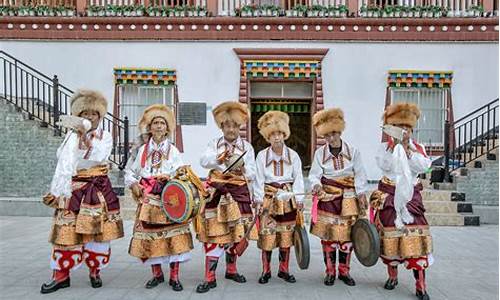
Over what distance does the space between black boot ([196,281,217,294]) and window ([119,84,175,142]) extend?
777 cm

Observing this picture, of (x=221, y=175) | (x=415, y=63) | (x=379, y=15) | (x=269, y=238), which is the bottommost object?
(x=269, y=238)

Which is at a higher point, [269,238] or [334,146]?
[334,146]

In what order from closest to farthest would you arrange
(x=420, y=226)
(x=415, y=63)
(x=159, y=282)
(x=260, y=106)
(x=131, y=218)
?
(x=420, y=226)
(x=159, y=282)
(x=131, y=218)
(x=415, y=63)
(x=260, y=106)

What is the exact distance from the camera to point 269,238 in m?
5.11

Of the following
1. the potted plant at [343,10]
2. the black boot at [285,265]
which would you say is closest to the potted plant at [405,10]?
the potted plant at [343,10]

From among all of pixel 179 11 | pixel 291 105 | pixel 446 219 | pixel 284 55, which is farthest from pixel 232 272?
pixel 179 11

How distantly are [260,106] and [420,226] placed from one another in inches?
331

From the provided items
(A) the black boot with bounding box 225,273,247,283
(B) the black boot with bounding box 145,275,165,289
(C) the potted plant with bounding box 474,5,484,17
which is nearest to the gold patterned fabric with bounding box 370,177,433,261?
(A) the black boot with bounding box 225,273,247,283

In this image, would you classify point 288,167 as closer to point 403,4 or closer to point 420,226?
point 420,226

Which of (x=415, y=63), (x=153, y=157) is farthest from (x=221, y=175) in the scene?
(x=415, y=63)

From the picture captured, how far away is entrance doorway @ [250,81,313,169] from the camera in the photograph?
12383mm

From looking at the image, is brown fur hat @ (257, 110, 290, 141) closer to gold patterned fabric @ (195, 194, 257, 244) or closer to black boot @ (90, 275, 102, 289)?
gold patterned fabric @ (195, 194, 257, 244)

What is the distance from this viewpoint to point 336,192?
16.7 ft

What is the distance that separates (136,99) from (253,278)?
311 inches
